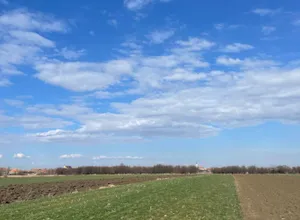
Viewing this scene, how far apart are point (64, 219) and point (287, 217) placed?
12279 millimetres

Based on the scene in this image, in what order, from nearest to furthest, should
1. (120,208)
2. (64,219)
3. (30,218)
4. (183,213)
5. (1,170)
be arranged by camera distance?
(64,219)
(30,218)
(183,213)
(120,208)
(1,170)

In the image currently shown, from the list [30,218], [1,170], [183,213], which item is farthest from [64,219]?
[1,170]

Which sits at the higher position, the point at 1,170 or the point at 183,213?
the point at 1,170

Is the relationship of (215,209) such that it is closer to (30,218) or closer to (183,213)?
(183,213)

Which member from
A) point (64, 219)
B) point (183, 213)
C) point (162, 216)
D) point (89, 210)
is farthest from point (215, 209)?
point (64, 219)

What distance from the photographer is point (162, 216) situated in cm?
1844

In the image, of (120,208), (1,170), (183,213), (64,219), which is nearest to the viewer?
(64,219)

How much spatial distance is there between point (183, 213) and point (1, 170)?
172184mm

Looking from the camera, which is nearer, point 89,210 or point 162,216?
point 162,216

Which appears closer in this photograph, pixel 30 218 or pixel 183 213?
pixel 30 218

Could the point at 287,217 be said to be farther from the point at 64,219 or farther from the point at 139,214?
the point at 64,219

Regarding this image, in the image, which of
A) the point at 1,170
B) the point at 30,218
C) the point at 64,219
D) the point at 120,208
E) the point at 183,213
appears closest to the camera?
the point at 64,219

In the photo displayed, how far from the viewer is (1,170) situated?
17412 centimetres

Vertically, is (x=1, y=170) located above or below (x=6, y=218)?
above
